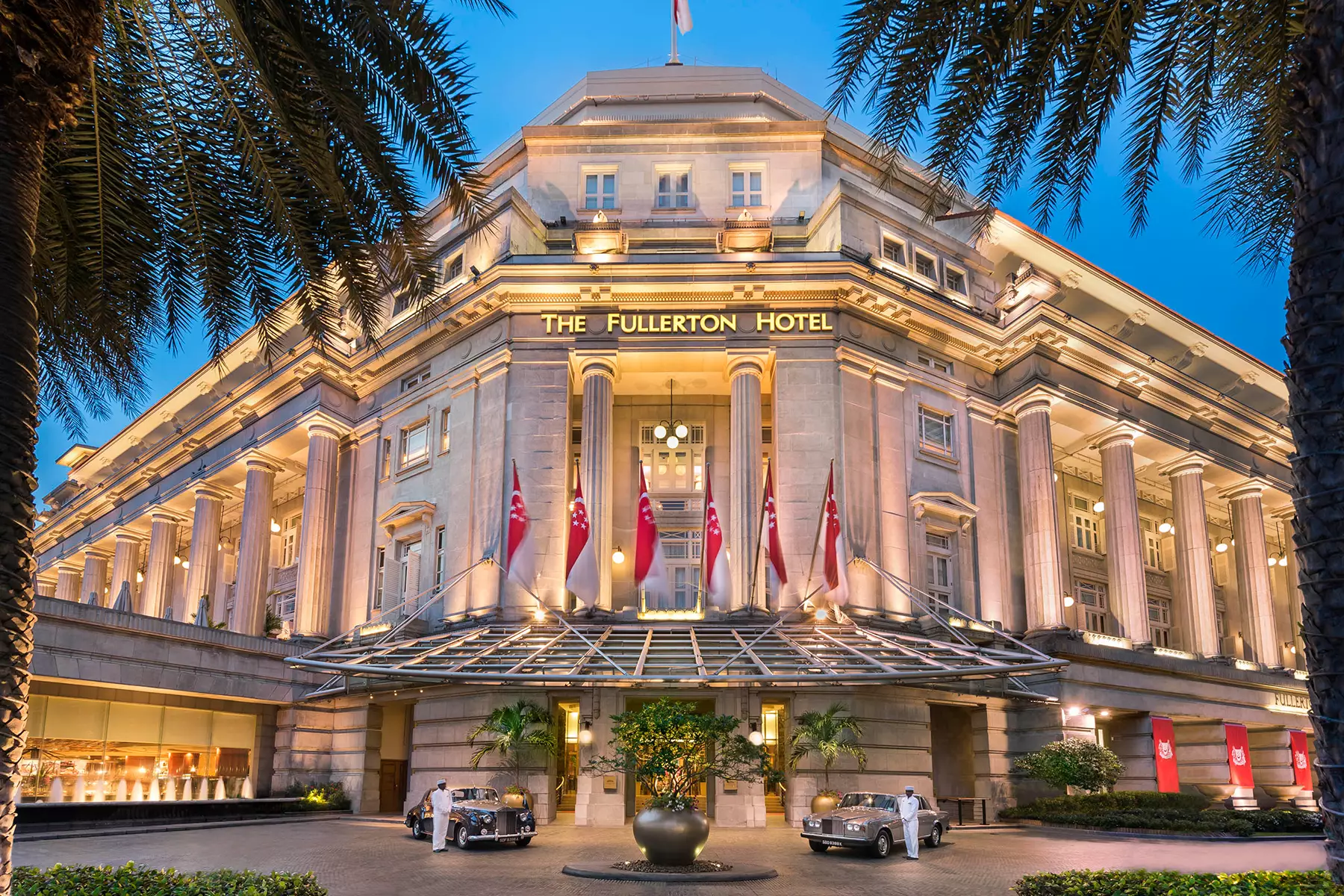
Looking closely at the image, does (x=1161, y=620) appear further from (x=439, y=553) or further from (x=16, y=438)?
(x=16, y=438)

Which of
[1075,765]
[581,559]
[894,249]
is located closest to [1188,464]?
[894,249]

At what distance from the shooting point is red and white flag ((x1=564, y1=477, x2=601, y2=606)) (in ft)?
108

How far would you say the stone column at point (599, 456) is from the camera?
Answer: 3644 centimetres

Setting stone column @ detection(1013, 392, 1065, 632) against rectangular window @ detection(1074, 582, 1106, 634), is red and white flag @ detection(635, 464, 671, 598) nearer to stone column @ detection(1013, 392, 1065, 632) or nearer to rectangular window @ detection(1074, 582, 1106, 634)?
stone column @ detection(1013, 392, 1065, 632)

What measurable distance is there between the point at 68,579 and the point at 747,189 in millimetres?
53480

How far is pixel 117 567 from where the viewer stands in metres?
60.4

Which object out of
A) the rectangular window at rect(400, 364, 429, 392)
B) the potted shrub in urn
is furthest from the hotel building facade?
the potted shrub in urn

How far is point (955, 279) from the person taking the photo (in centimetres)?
4553

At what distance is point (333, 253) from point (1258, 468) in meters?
50.9

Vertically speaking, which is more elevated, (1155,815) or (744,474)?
(744,474)

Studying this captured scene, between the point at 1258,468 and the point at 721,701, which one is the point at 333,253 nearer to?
the point at 721,701

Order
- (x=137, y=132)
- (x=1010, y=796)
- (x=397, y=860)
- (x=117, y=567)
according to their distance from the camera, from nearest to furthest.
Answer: (x=137, y=132) → (x=397, y=860) → (x=1010, y=796) → (x=117, y=567)

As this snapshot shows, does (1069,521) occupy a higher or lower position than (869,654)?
higher

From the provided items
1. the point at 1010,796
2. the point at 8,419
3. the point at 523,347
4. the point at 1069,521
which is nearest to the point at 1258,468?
the point at 1069,521
